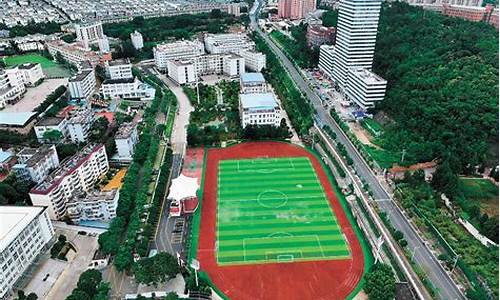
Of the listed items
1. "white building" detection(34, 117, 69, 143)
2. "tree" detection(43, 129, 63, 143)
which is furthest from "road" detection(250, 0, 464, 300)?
"tree" detection(43, 129, 63, 143)

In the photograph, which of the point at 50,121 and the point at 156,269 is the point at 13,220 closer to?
the point at 156,269

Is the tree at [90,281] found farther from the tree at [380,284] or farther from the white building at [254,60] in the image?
the white building at [254,60]

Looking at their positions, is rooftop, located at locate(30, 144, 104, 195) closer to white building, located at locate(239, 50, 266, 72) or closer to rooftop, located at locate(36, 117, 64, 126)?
rooftop, located at locate(36, 117, 64, 126)

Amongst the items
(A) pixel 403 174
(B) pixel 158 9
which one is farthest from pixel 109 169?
(B) pixel 158 9

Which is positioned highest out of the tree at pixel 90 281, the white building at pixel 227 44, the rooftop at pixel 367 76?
the white building at pixel 227 44

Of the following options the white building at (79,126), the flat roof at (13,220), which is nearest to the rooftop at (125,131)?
the white building at (79,126)

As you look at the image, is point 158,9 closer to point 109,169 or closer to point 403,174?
point 109,169

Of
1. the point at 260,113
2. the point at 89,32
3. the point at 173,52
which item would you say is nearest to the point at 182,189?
the point at 260,113
